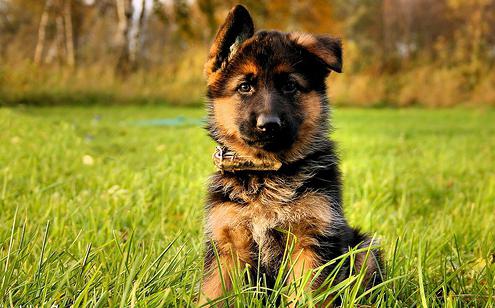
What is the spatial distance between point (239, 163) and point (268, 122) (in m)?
0.28

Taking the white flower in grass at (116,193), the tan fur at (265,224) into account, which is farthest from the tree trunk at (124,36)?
the tan fur at (265,224)

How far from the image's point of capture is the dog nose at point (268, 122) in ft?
8.74

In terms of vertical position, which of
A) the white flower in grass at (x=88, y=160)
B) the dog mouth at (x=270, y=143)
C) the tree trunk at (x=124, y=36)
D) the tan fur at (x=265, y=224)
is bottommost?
the white flower in grass at (x=88, y=160)

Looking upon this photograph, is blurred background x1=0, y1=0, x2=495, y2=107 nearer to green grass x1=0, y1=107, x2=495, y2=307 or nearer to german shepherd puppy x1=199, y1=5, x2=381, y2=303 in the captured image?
green grass x1=0, y1=107, x2=495, y2=307

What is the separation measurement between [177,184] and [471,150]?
20.2 ft

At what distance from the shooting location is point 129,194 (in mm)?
4109

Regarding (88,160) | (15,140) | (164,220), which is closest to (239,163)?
(164,220)

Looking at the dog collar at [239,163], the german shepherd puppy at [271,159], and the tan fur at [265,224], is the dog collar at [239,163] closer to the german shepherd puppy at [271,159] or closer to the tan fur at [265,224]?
the german shepherd puppy at [271,159]

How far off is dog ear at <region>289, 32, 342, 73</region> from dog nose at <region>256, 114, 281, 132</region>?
1.54 feet

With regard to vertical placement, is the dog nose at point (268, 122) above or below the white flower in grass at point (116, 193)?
above

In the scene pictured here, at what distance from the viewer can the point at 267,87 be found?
287 cm

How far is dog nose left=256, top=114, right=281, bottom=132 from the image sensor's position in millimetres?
2664

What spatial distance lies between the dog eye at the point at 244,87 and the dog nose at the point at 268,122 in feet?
0.99

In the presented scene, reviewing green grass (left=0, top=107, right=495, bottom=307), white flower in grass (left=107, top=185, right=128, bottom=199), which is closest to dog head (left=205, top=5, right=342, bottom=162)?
green grass (left=0, top=107, right=495, bottom=307)
